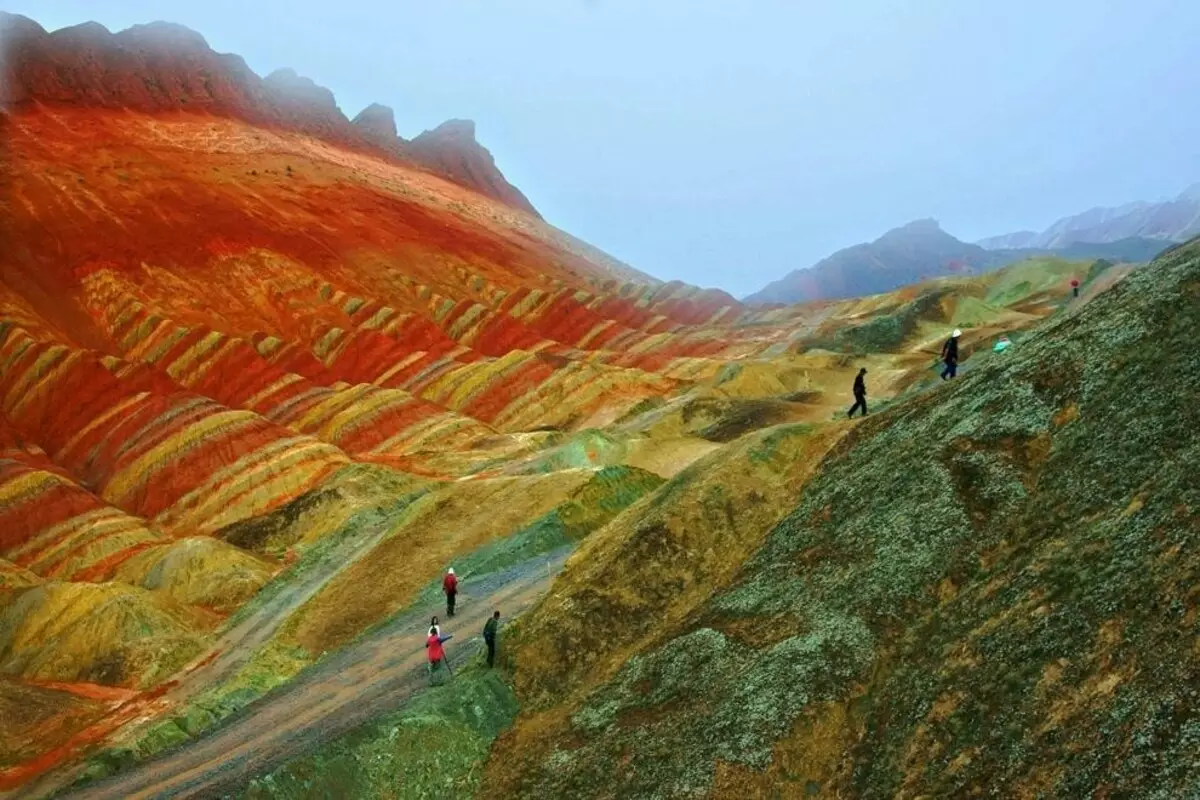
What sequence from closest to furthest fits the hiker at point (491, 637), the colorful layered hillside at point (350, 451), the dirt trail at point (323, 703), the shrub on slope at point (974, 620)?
the shrub on slope at point (974, 620) < the dirt trail at point (323, 703) < the colorful layered hillside at point (350, 451) < the hiker at point (491, 637)

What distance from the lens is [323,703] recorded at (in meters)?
33.7

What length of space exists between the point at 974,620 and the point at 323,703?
26000 mm

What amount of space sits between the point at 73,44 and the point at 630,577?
21941 centimetres

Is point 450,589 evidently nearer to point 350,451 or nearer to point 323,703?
point 323,703

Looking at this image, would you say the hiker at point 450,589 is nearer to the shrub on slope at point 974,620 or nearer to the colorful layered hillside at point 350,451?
the colorful layered hillside at point 350,451

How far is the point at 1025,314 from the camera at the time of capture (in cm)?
9188

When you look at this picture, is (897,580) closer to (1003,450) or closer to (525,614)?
(1003,450)

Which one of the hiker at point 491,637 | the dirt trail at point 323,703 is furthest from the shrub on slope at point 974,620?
the dirt trail at point 323,703

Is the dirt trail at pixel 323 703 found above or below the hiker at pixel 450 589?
below

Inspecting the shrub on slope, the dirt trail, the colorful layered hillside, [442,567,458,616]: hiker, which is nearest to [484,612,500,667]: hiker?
the colorful layered hillside

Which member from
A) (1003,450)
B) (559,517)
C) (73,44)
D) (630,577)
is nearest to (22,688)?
(559,517)

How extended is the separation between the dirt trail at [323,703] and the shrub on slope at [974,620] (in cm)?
623

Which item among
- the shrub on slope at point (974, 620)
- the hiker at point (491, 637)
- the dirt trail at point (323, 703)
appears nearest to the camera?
the shrub on slope at point (974, 620)

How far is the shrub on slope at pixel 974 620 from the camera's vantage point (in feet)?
54.5
